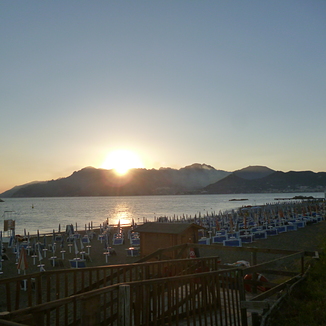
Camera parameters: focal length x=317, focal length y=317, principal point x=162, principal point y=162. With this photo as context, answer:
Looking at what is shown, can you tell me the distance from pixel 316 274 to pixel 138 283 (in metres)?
5.44

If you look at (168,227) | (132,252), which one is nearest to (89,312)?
(168,227)

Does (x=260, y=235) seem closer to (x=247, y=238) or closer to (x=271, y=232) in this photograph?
(x=271, y=232)

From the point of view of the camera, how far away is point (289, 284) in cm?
700

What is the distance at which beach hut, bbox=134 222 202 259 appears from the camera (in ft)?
39.5

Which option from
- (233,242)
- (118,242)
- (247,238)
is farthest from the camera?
(118,242)

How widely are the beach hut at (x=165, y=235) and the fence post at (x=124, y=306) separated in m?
8.48

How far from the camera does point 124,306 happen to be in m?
3.46

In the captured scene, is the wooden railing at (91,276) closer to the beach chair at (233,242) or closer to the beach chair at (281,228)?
the beach chair at (233,242)

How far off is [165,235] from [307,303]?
6.55m

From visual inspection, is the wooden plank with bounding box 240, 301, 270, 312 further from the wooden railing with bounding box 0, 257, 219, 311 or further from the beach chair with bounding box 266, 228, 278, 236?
the beach chair with bounding box 266, 228, 278, 236

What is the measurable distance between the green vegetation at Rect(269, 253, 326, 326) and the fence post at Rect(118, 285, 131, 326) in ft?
11.8

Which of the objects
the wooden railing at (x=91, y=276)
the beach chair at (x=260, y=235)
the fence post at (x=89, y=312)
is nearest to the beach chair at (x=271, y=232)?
the beach chair at (x=260, y=235)

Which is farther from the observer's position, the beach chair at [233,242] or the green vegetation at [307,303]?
the beach chair at [233,242]

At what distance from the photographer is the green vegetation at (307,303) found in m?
5.79
